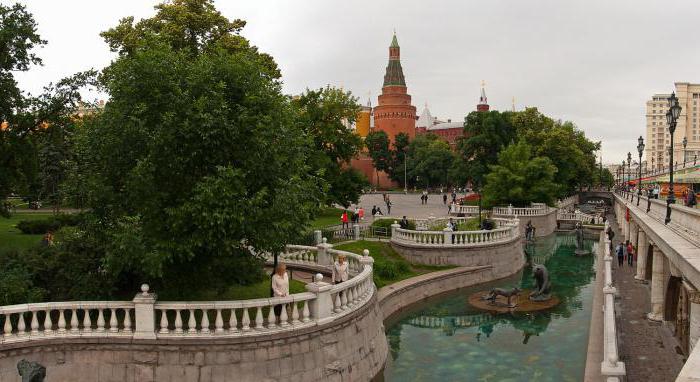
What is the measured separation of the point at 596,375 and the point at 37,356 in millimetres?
12080

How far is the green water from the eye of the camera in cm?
1525

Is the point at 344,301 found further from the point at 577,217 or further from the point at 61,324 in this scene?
the point at 577,217

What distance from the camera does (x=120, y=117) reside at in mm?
12133

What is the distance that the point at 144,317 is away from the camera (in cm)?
1124

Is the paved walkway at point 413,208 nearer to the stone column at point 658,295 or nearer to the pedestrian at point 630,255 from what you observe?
the pedestrian at point 630,255

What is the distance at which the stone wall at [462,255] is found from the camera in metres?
26.0

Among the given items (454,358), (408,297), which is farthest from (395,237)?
(454,358)

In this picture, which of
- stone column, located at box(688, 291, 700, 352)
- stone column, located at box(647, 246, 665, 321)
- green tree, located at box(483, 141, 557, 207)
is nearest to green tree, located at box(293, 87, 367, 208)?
green tree, located at box(483, 141, 557, 207)

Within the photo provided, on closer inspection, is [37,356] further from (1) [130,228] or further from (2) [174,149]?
(2) [174,149]

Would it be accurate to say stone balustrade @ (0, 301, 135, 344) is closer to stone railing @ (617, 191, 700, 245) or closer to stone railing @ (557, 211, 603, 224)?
stone railing @ (617, 191, 700, 245)

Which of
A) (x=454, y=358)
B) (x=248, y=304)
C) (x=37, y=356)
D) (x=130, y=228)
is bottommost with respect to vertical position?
(x=454, y=358)

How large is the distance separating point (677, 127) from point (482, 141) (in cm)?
14454

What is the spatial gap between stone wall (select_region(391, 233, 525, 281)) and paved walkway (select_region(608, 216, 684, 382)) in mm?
5598

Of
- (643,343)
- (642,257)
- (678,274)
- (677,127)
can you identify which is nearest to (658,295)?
(643,343)
